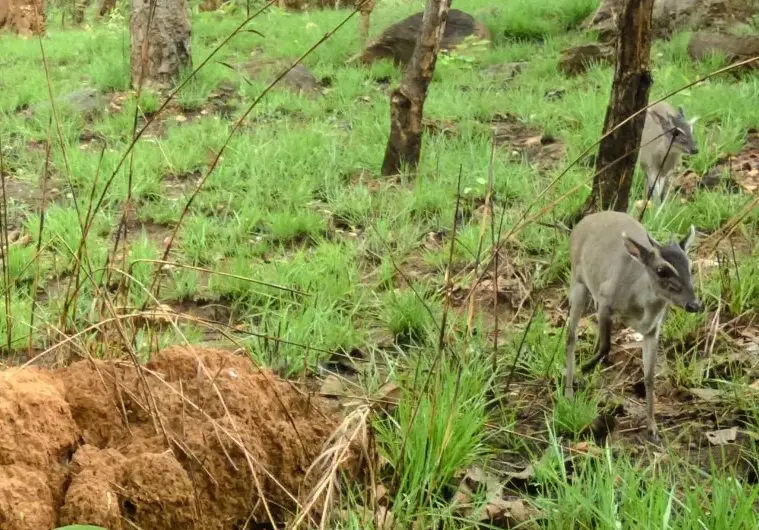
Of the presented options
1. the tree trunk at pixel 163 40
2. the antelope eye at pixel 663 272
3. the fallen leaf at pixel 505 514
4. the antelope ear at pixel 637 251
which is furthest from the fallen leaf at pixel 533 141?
the fallen leaf at pixel 505 514

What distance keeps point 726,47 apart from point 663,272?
20.5ft

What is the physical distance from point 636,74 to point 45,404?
11.2 feet

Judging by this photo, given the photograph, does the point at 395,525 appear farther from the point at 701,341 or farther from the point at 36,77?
the point at 36,77

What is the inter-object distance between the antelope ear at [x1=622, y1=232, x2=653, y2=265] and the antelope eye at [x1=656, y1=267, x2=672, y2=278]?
3.1 inches

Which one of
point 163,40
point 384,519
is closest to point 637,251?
point 384,519

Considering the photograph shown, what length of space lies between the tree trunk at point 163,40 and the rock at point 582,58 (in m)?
4.05

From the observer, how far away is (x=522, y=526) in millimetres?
2789

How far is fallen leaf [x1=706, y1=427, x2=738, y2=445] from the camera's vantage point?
3.33 meters

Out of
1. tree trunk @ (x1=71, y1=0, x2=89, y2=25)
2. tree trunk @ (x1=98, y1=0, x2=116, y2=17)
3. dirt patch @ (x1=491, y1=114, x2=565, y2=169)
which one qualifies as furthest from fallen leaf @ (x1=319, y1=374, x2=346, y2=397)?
tree trunk @ (x1=98, y1=0, x2=116, y2=17)

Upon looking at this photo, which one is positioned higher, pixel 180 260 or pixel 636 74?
pixel 636 74

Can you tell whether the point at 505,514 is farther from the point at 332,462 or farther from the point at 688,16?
the point at 688,16

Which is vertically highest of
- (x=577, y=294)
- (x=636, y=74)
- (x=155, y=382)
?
(x=636, y=74)

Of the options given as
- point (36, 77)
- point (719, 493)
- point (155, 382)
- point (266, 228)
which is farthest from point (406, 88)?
point (36, 77)

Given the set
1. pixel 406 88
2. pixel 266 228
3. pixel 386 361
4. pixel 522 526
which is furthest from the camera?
pixel 406 88
